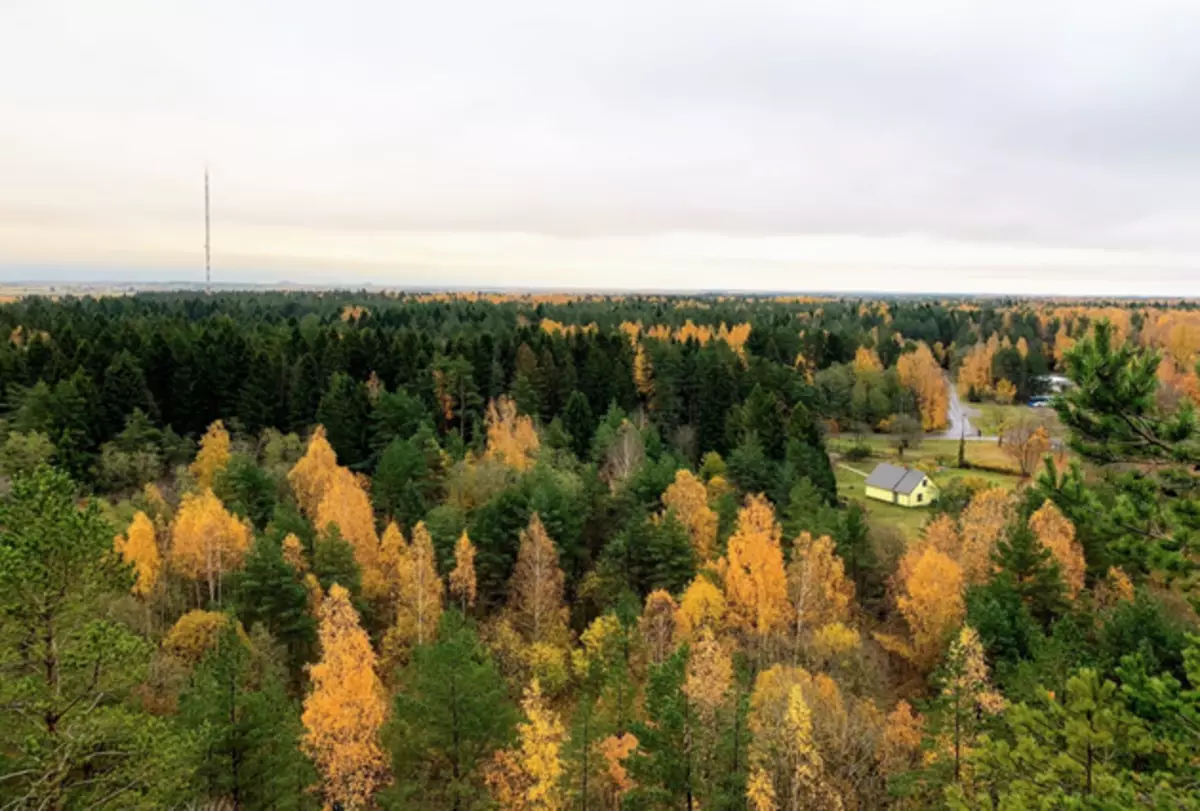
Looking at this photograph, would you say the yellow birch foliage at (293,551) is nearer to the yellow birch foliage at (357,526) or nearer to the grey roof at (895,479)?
the yellow birch foliage at (357,526)

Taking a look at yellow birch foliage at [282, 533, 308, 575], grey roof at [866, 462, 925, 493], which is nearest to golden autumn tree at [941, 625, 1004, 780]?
yellow birch foliage at [282, 533, 308, 575]

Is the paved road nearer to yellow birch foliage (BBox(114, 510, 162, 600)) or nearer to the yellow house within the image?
the yellow house

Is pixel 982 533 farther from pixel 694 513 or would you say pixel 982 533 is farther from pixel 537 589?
pixel 537 589

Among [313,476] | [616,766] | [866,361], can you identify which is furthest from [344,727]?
[866,361]

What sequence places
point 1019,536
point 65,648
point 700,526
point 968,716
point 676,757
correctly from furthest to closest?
1. point 700,526
2. point 1019,536
3. point 968,716
4. point 676,757
5. point 65,648

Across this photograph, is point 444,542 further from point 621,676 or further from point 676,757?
point 676,757

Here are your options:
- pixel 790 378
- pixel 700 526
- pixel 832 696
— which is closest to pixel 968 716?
pixel 832 696
